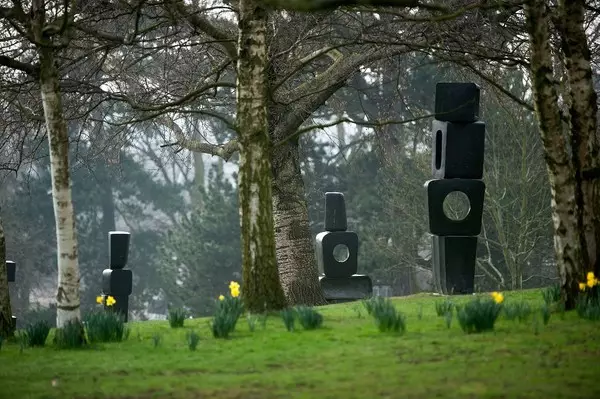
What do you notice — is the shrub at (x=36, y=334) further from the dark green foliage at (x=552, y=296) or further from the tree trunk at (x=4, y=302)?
the dark green foliage at (x=552, y=296)

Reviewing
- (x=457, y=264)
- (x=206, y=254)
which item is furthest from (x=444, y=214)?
(x=206, y=254)

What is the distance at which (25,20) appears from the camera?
8133 mm

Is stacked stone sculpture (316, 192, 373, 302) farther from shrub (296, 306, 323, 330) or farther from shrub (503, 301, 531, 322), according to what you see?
shrub (503, 301, 531, 322)

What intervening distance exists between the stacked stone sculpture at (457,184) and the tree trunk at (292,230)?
9.64 ft

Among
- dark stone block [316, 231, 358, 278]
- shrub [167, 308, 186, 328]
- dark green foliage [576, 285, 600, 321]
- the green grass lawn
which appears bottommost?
the green grass lawn

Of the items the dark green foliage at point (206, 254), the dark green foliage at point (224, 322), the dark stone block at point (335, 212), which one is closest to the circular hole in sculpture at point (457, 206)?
the dark stone block at point (335, 212)

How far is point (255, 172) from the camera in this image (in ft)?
28.3

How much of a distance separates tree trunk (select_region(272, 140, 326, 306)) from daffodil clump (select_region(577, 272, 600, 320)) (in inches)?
269

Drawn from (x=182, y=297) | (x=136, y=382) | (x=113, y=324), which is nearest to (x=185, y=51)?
(x=113, y=324)

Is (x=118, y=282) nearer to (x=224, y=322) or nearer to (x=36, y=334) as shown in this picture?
(x=36, y=334)

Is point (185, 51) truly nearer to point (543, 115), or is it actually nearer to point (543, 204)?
point (543, 115)

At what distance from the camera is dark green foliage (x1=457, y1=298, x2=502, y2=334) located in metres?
6.54

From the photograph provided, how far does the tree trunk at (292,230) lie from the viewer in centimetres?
1434

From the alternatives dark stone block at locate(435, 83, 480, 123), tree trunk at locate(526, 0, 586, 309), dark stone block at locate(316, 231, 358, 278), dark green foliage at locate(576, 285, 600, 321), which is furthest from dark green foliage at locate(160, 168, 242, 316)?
tree trunk at locate(526, 0, 586, 309)
